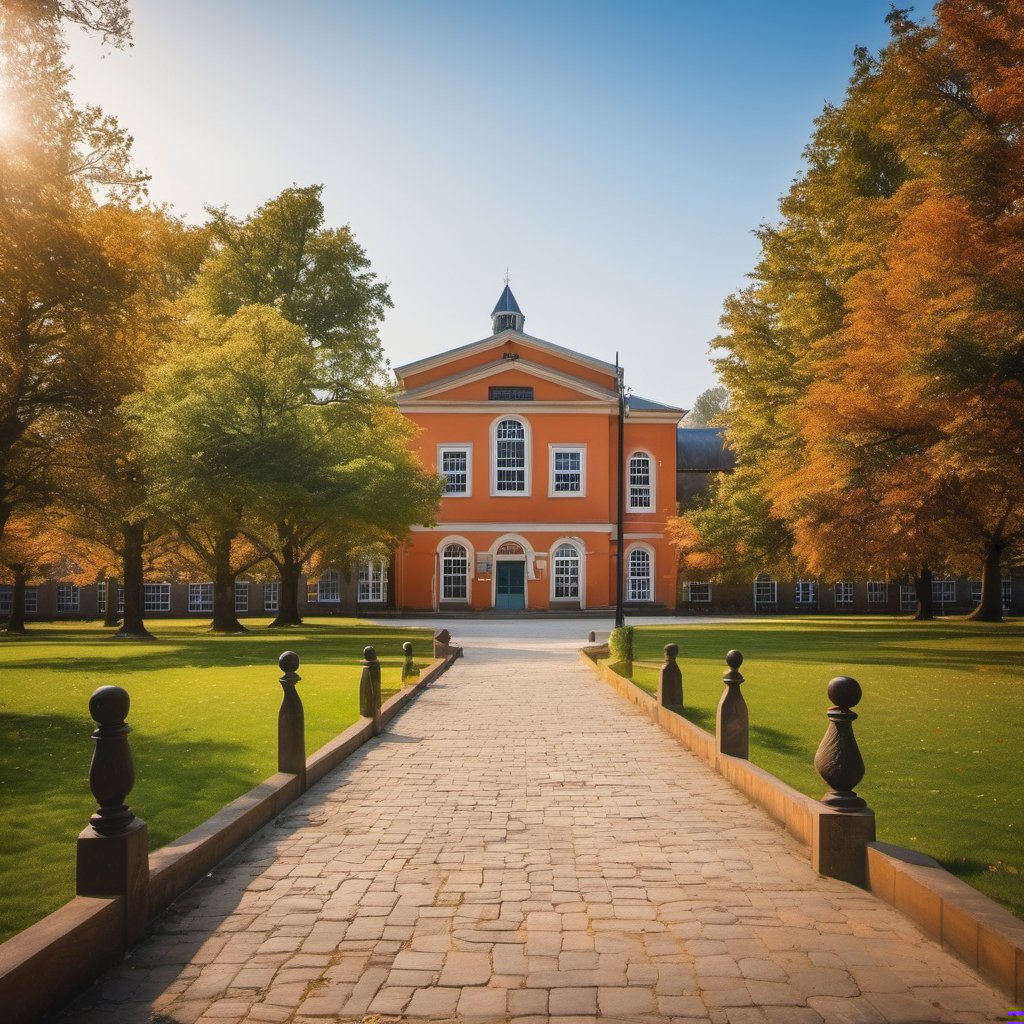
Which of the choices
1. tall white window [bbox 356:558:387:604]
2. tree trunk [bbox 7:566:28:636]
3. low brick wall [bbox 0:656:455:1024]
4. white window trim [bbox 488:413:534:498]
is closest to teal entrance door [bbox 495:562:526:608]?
white window trim [bbox 488:413:534:498]

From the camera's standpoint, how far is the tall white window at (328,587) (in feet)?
166

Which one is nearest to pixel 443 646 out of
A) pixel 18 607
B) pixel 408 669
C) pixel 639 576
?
pixel 408 669

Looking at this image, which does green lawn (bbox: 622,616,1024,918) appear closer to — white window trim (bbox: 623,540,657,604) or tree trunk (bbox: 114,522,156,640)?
tree trunk (bbox: 114,522,156,640)

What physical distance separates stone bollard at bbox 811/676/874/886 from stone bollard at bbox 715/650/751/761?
276cm

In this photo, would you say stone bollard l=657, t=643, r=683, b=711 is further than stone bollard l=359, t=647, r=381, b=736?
Yes

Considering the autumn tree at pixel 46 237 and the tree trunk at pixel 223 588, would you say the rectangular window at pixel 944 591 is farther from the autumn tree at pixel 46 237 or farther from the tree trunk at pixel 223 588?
the autumn tree at pixel 46 237

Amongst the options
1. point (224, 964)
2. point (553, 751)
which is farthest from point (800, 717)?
point (224, 964)

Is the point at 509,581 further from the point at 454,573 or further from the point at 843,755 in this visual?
the point at 843,755

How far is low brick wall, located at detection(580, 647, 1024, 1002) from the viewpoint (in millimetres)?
3900

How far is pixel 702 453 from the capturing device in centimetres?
5525

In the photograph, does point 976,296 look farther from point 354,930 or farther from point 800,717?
point 354,930

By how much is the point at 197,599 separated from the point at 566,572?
73.7ft

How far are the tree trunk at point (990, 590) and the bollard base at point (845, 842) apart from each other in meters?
32.8

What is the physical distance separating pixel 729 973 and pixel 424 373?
4482cm
